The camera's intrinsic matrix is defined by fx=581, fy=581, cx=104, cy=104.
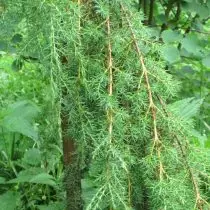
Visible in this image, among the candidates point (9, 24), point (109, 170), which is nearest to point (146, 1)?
point (9, 24)

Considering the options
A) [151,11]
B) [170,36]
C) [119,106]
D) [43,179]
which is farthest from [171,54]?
[119,106]

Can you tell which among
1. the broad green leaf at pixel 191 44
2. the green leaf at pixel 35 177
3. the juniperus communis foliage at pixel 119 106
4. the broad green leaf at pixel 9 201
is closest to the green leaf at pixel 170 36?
the broad green leaf at pixel 191 44

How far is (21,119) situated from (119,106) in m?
0.96

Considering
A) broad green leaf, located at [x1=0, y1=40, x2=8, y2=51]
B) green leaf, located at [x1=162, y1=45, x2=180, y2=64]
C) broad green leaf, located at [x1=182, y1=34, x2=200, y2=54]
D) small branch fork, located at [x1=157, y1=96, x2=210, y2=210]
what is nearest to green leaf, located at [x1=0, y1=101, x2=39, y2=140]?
broad green leaf, located at [x1=0, y1=40, x2=8, y2=51]

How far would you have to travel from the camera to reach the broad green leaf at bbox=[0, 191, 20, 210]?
2146 mm

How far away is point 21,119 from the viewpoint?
2.28m

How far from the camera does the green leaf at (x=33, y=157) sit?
2435 millimetres

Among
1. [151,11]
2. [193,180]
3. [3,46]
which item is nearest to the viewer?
[193,180]

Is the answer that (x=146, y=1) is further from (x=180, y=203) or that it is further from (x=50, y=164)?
(x=180, y=203)

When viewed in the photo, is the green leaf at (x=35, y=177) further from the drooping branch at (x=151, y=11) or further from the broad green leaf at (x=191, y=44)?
the drooping branch at (x=151, y=11)

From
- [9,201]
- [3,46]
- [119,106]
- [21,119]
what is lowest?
[9,201]

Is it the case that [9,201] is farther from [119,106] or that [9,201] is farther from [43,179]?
[119,106]

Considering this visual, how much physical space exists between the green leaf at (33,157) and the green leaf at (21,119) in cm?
20

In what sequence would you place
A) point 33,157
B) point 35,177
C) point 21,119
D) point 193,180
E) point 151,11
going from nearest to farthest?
point 193,180
point 35,177
point 21,119
point 33,157
point 151,11
